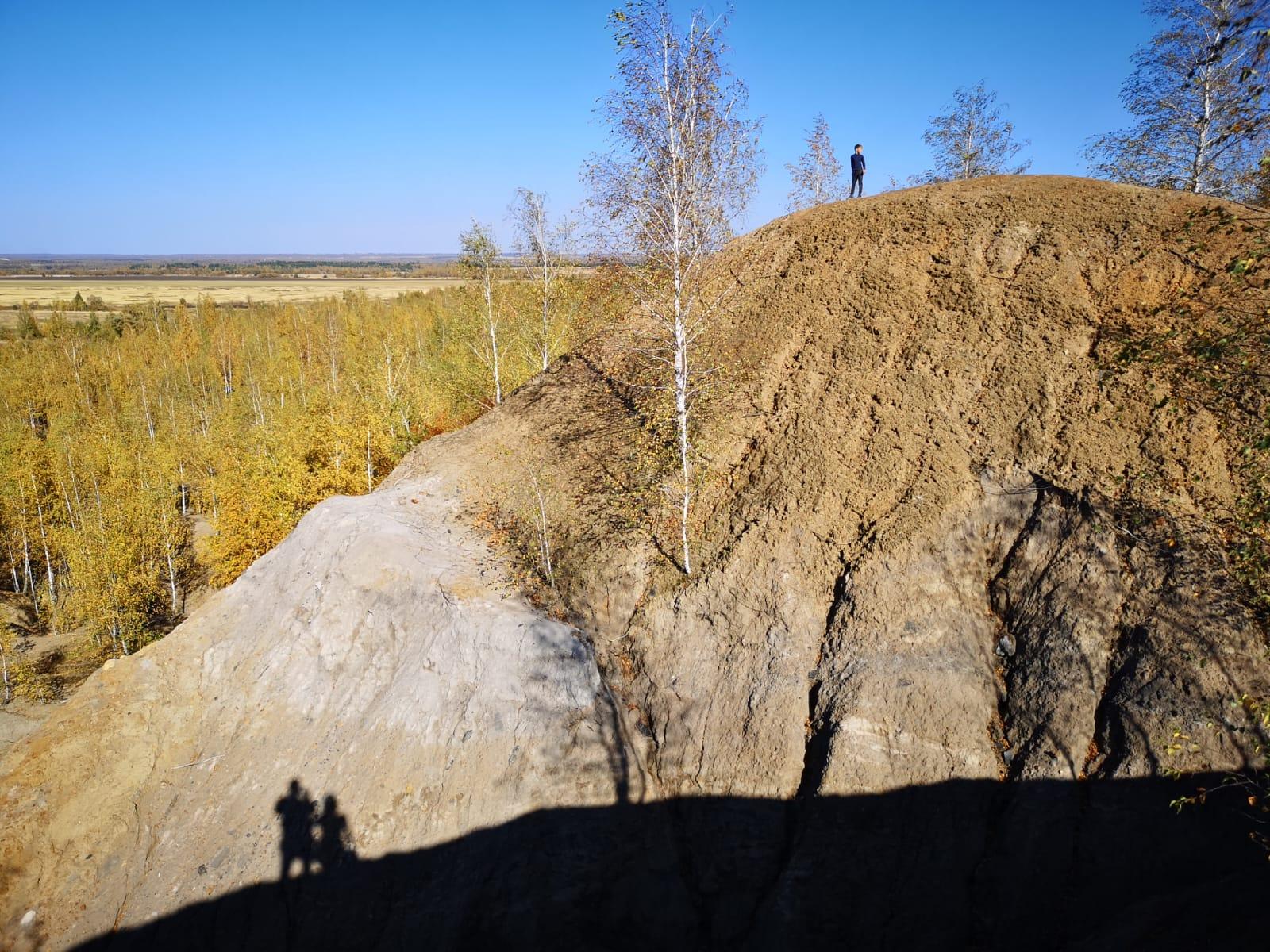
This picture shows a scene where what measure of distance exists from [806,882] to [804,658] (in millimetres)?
→ 3170

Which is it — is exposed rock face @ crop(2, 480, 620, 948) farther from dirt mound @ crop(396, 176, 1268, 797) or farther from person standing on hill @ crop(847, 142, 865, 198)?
person standing on hill @ crop(847, 142, 865, 198)

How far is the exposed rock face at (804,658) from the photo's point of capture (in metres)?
8.94

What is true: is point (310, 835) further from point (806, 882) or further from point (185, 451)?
point (185, 451)

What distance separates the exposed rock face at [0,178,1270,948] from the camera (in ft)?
29.3

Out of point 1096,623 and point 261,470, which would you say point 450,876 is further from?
point 261,470

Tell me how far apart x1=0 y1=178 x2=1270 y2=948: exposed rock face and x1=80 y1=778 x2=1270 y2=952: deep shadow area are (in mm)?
54

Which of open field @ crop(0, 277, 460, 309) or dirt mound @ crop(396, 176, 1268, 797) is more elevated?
open field @ crop(0, 277, 460, 309)

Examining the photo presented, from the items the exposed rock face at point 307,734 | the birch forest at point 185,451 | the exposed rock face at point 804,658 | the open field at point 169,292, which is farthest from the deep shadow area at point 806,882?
the open field at point 169,292

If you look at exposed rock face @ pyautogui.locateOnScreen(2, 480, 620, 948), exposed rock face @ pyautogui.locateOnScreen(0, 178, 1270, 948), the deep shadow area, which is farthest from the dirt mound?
exposed rock face @ pyautogui.locateOnScreen(2, 480, 620, 948)

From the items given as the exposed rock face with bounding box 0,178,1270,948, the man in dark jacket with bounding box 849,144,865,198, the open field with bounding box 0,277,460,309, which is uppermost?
the open field with bounding box 0,277,460,309

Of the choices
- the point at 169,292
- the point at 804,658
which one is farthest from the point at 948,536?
the point at 169,292

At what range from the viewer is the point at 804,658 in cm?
1084

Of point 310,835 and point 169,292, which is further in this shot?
point 169,292

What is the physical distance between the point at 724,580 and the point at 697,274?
555cm
